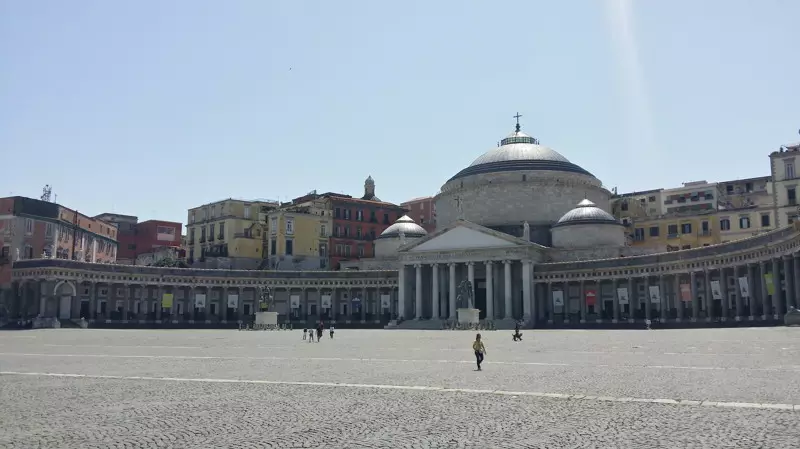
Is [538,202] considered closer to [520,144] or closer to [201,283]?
[520,144]

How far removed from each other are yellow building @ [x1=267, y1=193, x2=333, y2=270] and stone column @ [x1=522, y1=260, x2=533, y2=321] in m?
32.0

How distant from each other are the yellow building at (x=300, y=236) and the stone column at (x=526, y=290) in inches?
1258

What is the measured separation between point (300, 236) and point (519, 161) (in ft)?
99.0

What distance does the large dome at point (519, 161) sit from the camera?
94.9m

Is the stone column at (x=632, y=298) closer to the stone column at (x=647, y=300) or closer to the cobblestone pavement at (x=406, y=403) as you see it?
the stone column at (x=647, y=300)

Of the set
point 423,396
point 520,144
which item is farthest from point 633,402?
point 520,144

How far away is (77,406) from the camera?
Answer: 15.4 metres

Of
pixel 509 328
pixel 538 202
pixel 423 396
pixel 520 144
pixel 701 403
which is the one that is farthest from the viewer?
pixel 520 144

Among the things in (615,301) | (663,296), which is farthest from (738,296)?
(615,301)

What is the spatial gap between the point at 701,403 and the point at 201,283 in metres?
76.9

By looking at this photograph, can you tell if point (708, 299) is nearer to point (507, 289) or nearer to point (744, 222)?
point (507, 289)

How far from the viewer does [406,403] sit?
15.7 meters

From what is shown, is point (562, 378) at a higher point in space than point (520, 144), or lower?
lower

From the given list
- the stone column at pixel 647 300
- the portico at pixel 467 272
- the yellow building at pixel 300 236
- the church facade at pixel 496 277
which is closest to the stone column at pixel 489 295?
the portico at pixel 467 272
